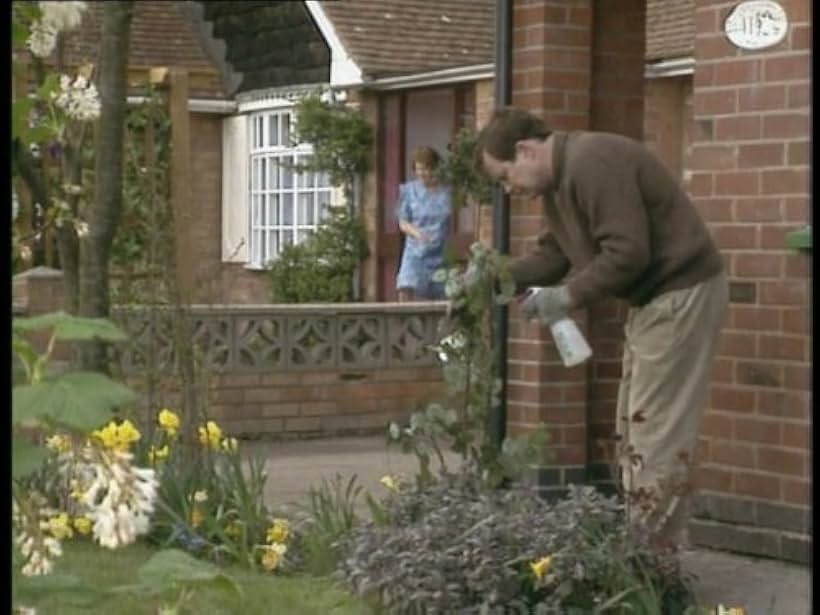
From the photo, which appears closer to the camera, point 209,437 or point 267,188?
point 209,437

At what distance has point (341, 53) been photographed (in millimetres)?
19078

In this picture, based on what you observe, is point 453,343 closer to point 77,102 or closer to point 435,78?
point 77,102

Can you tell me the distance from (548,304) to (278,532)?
137cm

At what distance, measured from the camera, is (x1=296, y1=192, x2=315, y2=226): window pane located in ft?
65.3

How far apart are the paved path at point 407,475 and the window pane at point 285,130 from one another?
25.9 ft

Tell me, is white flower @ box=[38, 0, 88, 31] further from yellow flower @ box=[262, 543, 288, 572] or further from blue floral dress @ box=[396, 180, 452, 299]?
blue floral dress @ box=[396, 180, 452, 299]

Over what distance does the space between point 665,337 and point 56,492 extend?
214 cm

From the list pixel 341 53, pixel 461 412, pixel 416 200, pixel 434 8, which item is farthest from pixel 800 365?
pixel 341 53

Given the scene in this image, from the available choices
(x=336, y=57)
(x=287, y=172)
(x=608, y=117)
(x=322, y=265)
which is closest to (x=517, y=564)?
(x=608, y=117)

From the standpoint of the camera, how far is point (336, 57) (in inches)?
757

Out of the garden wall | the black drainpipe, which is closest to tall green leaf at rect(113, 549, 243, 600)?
the black drainpipe

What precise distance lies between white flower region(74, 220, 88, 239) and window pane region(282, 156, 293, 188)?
13.2 meters

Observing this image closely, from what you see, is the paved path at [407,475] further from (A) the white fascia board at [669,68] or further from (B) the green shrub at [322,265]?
(B) the green shrub at [322,265]

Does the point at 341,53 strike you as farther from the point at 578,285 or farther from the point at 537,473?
the point at 578,285
